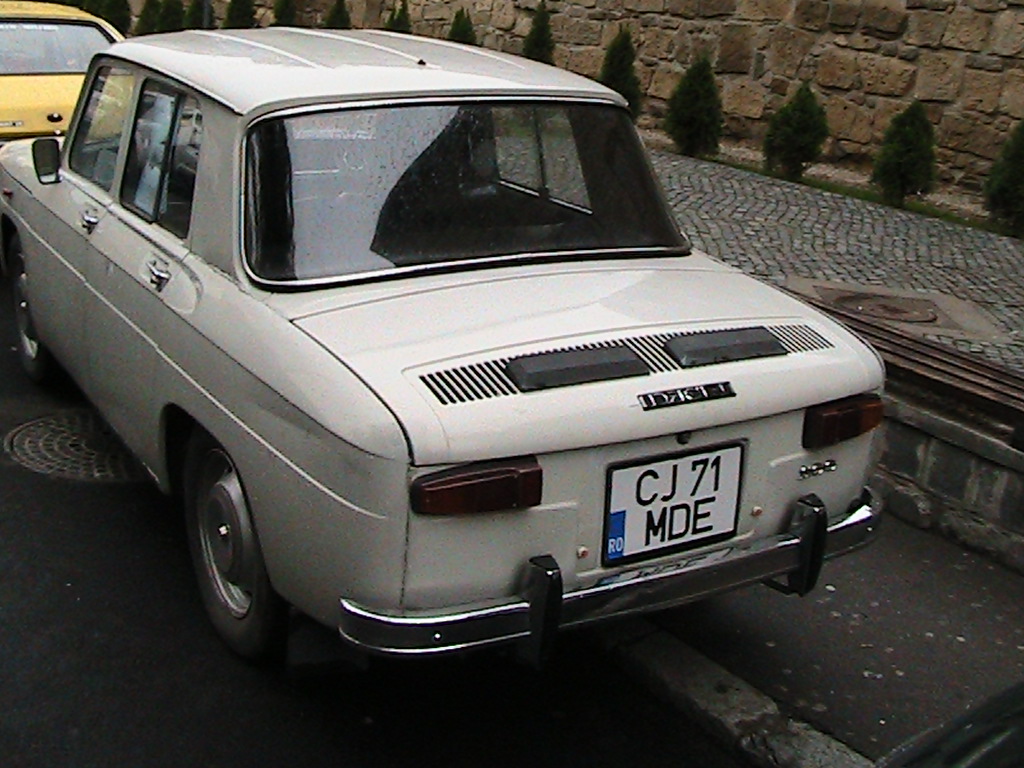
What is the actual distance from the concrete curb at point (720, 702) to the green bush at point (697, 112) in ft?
28.6

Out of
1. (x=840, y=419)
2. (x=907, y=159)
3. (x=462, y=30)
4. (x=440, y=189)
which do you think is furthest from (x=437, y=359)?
(x=462, y=30)

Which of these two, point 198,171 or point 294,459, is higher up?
point 198,171

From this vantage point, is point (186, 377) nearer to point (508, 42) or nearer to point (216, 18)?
point (508, 42)

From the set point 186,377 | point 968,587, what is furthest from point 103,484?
point 968,587

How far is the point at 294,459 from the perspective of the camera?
3.32 meters

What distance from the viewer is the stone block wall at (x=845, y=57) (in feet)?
37.3

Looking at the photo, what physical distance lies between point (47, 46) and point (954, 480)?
7071mm

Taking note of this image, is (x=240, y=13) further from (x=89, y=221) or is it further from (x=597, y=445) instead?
(x=597, y=445)

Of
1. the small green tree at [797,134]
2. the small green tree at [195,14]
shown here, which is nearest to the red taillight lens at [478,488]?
the small green tree at [797,134]

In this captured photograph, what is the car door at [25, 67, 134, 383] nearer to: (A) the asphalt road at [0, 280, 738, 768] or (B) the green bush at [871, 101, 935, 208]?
(A) the asphalt road at [0, 280, 738, 768]

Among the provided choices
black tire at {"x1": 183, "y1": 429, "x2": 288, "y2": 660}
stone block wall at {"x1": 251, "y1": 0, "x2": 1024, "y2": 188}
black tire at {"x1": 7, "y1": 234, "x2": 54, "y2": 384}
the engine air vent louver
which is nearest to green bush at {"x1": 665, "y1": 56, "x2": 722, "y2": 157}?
stone block wall at {"x1": 251, "y1": 0, "x2": 1024, "y2": 188}

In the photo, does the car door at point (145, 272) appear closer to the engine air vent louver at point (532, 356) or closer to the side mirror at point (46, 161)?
the side mirror at point (46, 161)

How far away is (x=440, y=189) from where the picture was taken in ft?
13.2

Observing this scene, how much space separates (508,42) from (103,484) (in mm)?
11625
